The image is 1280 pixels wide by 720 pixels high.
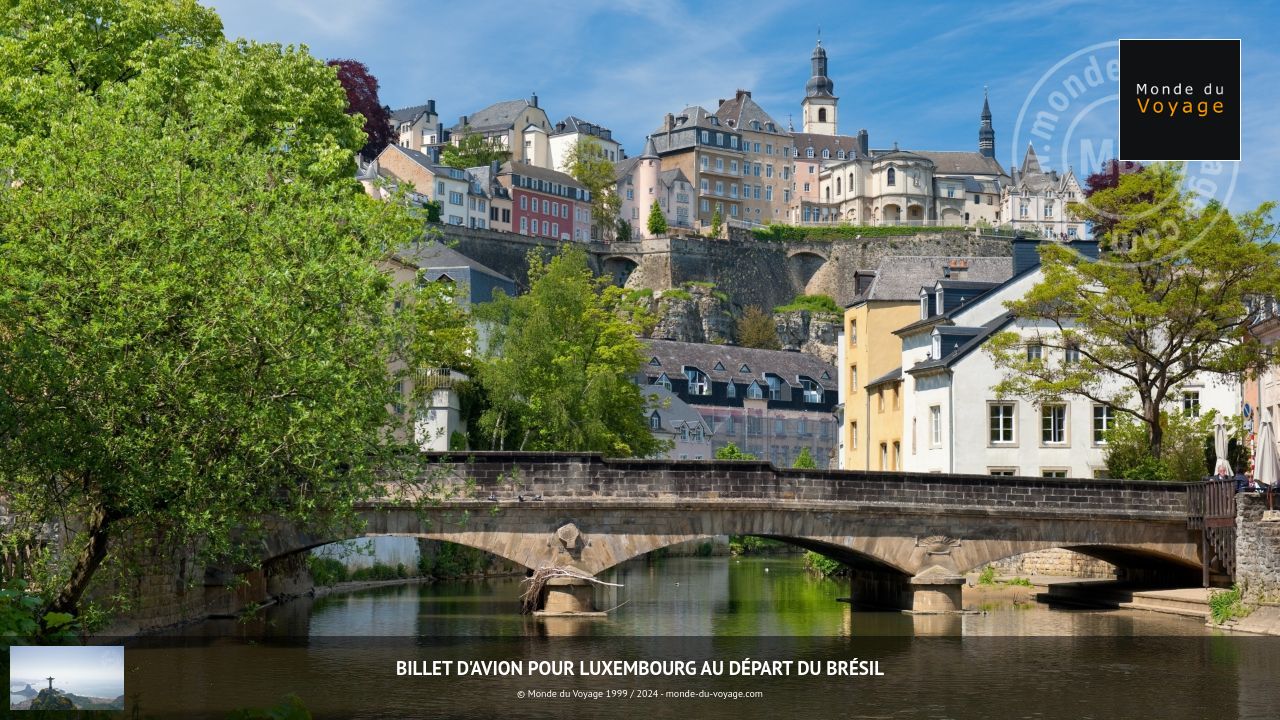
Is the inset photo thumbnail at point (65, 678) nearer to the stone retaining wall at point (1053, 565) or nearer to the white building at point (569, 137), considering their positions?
the stone retaining wall at point (1053, 565)

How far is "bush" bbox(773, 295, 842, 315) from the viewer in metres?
126

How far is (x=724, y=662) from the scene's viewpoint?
2694 centimetres

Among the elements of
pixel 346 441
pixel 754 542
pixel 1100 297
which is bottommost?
pixel 754 542

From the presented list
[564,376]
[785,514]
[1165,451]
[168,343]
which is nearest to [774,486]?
[785,514]

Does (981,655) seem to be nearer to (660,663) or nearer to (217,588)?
(660,663)

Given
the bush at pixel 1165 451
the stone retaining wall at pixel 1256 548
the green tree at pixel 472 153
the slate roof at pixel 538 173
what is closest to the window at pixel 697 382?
the slate roof at pixel 538 173

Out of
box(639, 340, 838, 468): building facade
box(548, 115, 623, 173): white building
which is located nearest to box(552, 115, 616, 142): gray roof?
box(548, 115, 623, 173): white building

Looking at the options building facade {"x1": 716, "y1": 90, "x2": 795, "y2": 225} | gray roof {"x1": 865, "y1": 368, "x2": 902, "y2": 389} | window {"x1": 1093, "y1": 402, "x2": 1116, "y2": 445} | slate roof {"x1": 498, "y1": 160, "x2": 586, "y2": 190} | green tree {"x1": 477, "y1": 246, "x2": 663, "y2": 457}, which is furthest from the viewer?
building facade {"x1": 716, "y1": 90, "x2": 795, "y2": 225}

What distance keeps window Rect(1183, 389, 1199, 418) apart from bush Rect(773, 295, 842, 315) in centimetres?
7595

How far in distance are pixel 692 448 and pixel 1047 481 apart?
2168 inches

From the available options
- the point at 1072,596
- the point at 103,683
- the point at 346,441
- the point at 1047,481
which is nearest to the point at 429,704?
the point at 346,441

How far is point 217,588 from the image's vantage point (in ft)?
109

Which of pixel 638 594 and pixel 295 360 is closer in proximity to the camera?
pixel 295 360

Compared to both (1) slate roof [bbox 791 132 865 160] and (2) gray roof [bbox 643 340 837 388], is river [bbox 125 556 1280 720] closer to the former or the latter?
(2) gray roof [bbox 643 340 837 388]
